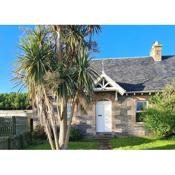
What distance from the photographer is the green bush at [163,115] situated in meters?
14.5

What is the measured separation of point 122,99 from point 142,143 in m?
2.57

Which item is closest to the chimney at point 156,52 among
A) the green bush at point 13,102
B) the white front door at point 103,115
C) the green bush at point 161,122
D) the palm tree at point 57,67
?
the green bush at point 161,122

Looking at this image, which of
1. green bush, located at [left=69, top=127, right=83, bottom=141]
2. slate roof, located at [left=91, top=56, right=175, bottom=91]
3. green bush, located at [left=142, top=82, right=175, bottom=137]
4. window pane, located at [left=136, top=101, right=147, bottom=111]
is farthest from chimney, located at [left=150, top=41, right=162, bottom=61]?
green bush, located at [left=69, top=127, right=83, bottom=141]

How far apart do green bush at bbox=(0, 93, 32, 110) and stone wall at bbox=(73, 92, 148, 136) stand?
225 cm

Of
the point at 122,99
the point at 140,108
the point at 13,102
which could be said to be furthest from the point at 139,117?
the point at 13,102

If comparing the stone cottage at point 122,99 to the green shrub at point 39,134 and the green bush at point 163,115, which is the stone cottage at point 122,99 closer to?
the green bush at point 163,115

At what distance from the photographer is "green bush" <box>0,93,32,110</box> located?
1384 centimetres

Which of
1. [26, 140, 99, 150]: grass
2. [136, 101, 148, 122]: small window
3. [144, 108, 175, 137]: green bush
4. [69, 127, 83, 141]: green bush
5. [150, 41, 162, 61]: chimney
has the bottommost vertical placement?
[26, 140, 99, 150]: grass

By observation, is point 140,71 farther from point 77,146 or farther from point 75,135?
point 77,146

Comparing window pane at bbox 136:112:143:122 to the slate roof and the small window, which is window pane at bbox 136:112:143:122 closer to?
the small window
